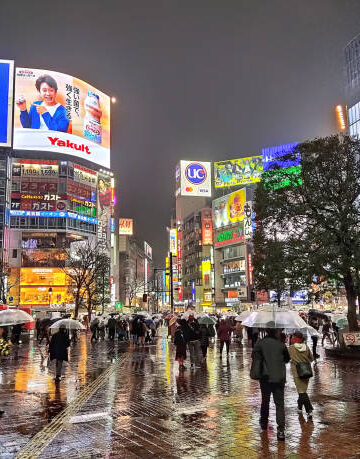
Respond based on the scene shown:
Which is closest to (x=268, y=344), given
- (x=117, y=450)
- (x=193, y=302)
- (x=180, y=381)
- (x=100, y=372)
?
(x=117, y=450)

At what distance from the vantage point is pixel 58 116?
85.5m

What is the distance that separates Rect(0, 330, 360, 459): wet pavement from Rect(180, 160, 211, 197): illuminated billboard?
289 feet

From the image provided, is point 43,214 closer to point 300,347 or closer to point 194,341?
point 194,341

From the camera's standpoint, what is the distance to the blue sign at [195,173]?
103 m

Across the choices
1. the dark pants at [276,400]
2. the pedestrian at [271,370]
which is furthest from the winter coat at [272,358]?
the dark pants at [276,400]

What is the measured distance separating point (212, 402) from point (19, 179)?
81.6 m

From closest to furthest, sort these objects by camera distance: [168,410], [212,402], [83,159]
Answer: [168,410] → [212,402] → [83,159]

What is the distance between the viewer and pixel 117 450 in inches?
260

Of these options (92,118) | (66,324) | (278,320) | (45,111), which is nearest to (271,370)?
(278,320)

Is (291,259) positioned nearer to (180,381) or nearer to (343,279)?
(343,279)

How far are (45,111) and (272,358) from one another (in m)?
84.5

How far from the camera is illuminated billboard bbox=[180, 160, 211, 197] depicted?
102750 millimetres

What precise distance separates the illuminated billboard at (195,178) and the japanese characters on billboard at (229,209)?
11.2m

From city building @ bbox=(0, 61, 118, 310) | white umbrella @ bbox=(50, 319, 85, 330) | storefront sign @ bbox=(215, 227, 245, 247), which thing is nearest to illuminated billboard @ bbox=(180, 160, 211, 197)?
storefront sign @ bbox=(215, 227, 245, 247)
